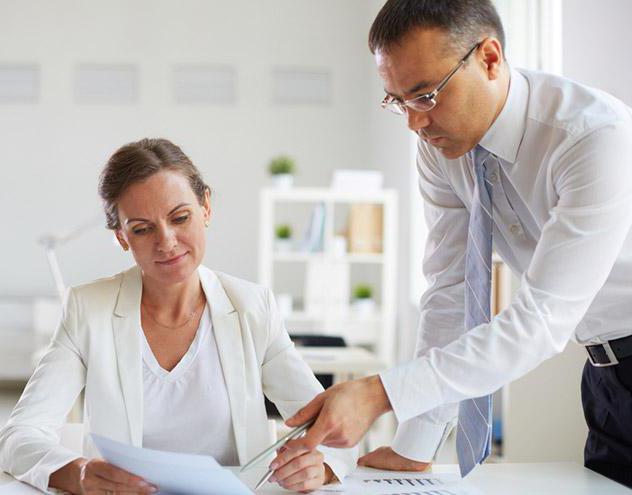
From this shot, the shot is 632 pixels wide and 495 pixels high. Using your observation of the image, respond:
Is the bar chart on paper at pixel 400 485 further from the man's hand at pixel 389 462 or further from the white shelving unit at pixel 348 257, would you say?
the white shelving unit at pixel 348 257

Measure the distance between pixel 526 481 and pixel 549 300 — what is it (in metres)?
0.36

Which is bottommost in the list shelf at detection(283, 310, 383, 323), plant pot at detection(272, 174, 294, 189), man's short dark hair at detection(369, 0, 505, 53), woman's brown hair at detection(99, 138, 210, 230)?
shelf at detection(283, 310, 383, 323)

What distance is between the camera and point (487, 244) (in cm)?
154

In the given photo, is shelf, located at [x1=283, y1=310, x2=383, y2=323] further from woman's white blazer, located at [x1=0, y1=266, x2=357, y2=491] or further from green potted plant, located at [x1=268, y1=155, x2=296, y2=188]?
woman's white blazer, located at [x1=0, y1=266, x2=357, y2=491]

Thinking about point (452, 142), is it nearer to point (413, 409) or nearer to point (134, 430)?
point (413, 409)

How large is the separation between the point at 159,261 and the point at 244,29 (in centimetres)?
625

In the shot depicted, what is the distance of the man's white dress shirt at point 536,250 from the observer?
51.7 inches

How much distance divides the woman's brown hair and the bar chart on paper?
66 cm

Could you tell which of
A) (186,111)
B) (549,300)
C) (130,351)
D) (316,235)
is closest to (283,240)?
(316,235)

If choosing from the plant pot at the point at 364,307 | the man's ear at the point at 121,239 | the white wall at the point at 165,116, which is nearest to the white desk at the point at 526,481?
the man's ear at the point at 121,239

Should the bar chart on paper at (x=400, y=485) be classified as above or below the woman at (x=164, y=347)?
below

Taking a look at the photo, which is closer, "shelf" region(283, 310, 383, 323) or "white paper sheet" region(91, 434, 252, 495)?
"white paper sheet" region(91, 434, 252, 495)

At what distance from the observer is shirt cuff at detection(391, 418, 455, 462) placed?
1.58 m

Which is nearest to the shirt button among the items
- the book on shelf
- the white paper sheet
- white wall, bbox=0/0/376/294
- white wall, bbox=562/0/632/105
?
the white paper sheet
